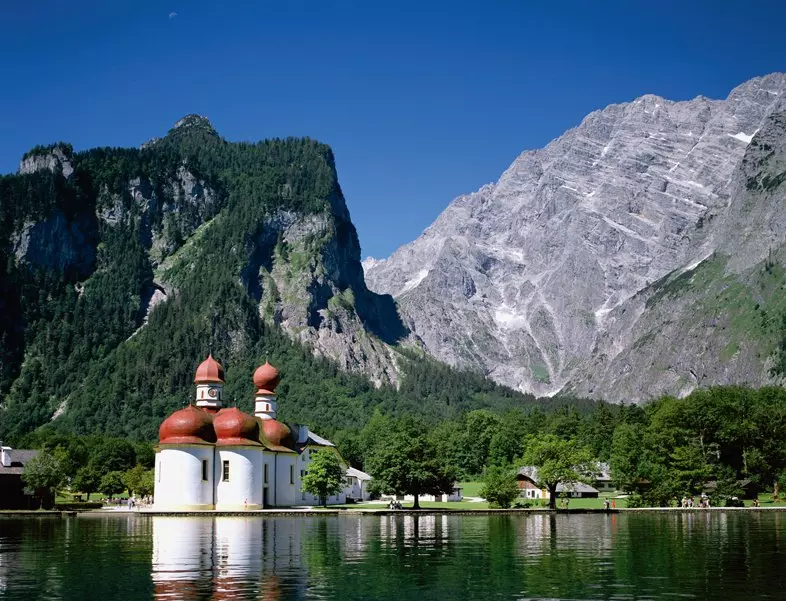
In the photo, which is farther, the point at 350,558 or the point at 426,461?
the point at 426,461

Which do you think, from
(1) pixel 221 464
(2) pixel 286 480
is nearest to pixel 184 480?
(1) pixel 221 464

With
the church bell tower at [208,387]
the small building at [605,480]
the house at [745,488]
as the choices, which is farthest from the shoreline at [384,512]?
the small building at [605,480]

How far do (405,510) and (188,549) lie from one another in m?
51.7

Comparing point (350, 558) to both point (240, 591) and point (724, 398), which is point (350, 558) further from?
point (724, 398)

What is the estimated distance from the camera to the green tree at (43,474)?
123 metres

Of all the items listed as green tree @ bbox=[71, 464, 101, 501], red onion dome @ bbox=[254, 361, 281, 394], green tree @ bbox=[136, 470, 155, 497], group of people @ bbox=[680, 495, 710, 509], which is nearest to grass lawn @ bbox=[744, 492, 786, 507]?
group of people @ bbox=[680, 495, 710, 509]

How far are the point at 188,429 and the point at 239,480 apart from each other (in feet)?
28.2

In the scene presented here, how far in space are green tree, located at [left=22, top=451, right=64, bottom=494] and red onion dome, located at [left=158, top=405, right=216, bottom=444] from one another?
17143 millimetres

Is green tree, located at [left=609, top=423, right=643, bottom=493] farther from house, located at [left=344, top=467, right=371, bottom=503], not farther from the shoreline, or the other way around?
house, located at [left=344, top=467, right=371, bottom=503]

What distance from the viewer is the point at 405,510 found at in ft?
351

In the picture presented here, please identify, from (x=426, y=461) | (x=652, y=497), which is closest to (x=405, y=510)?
(x=426, y=461)

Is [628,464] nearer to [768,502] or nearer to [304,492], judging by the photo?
[768,502]

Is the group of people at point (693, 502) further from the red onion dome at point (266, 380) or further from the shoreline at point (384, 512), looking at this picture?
the red onion dome at point (266, 380)

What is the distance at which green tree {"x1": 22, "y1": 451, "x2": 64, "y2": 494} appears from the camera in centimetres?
12306
